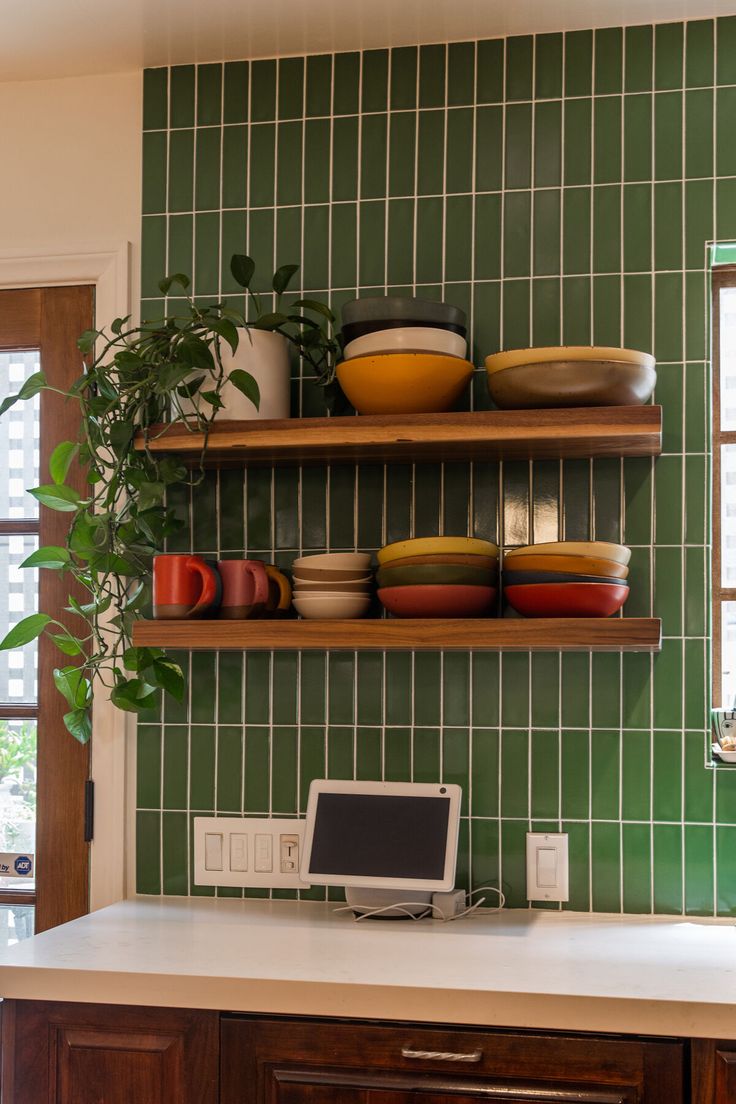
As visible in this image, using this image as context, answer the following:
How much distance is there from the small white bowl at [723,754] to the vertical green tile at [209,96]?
1.59 meters

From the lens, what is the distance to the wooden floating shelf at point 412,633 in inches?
73.0

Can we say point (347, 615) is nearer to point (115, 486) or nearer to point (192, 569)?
point (192, 569)

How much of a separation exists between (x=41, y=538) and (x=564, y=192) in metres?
1.28

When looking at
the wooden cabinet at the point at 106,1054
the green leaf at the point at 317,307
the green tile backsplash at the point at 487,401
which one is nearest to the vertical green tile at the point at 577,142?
the green tile backsplash at the point at 487,401

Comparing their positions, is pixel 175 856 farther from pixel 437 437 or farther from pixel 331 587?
pixel 437 437

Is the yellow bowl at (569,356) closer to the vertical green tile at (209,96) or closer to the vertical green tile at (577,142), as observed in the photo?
the vertical green tile at (577,142)

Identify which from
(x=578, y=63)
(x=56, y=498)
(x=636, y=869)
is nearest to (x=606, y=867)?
(x=636, y=869)

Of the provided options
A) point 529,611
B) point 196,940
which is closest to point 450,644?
point 529,611

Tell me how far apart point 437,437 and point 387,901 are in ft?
2.71

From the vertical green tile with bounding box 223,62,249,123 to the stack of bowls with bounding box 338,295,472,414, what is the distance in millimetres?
580

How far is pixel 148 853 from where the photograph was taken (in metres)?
2.27

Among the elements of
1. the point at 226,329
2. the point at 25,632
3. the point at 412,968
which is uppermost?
the point at 226,329

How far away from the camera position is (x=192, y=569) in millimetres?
2029

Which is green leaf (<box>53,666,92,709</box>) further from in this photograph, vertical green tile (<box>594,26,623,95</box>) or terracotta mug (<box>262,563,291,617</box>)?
vertical green tile (<box>594,26,623,95</box>)
